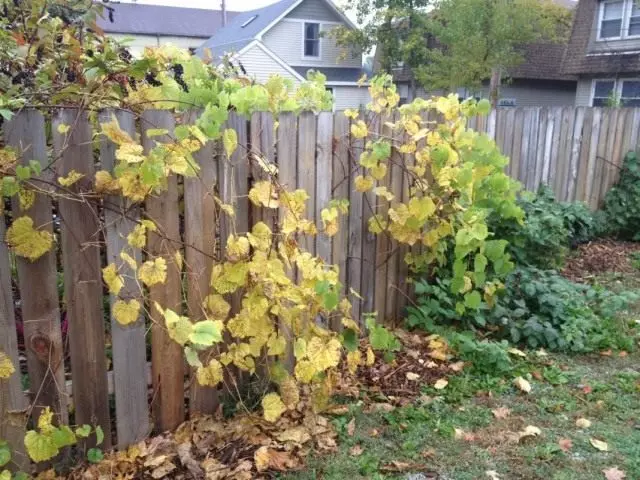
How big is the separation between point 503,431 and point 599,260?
3454mm

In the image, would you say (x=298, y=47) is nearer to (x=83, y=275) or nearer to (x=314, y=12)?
(x=314, y=12)

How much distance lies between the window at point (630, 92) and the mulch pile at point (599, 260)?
18.6m

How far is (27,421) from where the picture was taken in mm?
2359

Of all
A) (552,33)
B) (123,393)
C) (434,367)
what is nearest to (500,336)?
(434,367)

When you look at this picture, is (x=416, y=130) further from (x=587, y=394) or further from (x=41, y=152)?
(x=41, y=152)

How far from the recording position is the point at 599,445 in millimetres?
2805

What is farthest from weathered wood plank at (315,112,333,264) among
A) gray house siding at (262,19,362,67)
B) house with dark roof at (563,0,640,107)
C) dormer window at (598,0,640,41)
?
gray house siding at (262,19,362,67)

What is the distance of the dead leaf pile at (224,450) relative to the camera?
2512 millimetres

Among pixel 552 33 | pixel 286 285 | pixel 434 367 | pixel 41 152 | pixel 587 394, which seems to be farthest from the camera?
pixel 552 33

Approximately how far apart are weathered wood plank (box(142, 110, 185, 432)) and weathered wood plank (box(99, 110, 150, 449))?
0.22 ft

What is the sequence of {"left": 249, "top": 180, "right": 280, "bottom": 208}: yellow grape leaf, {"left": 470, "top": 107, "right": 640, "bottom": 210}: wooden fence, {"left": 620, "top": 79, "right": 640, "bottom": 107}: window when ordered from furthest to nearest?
{"left": 620, "top": 79, "right": 640, "bottom": 107}: window
{"left": 470, "top": 107, "right": 640, "bottom": 210}: wooden fence
{"left": 249, "top": 180, "right": 280, "bottom": 208}: yellow grape leaf

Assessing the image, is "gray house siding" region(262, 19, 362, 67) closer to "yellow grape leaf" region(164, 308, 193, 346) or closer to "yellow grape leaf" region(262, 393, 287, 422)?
"yellow grape leaf" region(262, 393, 287, 422)

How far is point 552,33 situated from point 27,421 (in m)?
26.6

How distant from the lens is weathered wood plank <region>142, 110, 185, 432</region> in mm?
2529
